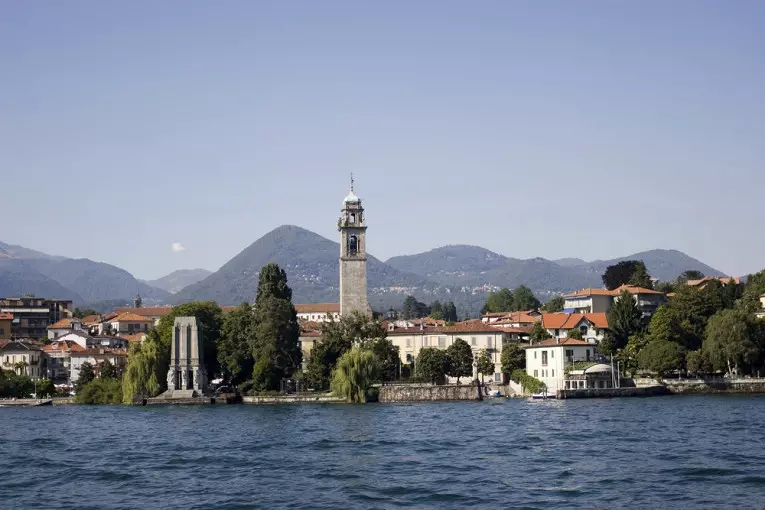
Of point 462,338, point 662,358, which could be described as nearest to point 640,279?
point 462,338

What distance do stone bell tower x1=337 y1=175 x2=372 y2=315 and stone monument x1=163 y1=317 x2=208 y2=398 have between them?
49.0 feet

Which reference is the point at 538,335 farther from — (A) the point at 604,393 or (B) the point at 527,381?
(A) the point at 604,393

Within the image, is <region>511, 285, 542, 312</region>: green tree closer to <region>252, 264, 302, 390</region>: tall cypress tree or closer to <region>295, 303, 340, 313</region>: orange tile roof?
<region>295, 303, 340, 313</region>: orange tile roof

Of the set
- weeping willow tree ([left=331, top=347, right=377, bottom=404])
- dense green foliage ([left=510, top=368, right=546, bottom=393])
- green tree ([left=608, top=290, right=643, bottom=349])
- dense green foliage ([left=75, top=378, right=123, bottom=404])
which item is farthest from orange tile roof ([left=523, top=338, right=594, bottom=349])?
dense green foliage ([left=75, top=378, right=123, bottom=404])

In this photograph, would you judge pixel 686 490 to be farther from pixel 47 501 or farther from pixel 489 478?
pixel 47 501

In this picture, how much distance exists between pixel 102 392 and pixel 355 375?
23.2 meters

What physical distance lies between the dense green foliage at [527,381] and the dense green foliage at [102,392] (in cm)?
3135

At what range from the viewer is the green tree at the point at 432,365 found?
89.2m

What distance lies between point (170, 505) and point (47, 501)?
13.7ft

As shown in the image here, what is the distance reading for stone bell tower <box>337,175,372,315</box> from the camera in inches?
3907

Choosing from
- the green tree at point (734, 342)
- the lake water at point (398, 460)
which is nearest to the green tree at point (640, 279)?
the green tree at point (734, 342)

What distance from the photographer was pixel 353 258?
10031 cm

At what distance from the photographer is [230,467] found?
40625mm

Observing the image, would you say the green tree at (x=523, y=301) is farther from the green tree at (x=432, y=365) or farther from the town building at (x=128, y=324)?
the green tree at (x=432, y=365)
